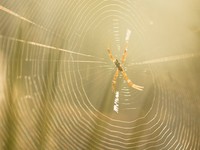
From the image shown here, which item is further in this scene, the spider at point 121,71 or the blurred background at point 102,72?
the spider at point 121,71

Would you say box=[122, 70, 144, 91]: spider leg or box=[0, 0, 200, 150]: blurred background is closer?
box=[0, 0, 200, 150]: blurred background

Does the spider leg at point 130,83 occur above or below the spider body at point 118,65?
below

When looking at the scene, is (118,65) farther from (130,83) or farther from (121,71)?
(130,83)

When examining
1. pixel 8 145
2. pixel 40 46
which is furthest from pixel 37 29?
pixel 8 145

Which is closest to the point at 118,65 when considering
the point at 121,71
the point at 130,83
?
the point at 121,71

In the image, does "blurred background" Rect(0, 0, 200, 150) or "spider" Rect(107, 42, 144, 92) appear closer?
"blurred background" Rect(0, 0, 200, 150)

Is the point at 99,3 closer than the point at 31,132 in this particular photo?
No

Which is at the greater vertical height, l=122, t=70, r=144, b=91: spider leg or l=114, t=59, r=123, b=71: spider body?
l=114, t=59, r=123, b=71: spider body

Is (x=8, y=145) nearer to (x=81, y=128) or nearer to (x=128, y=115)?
(x=81, y=128)
